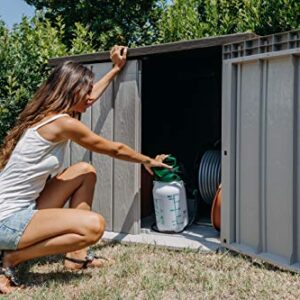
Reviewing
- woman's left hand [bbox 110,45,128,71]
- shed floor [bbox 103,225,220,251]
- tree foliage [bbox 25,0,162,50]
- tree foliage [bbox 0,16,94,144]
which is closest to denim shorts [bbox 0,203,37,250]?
shed floor [bbox 103,225,220,251]

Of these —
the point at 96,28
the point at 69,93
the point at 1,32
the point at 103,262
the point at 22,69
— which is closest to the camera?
the point at 69,93

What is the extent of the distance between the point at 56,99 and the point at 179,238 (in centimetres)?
174

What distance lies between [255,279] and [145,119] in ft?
8.83

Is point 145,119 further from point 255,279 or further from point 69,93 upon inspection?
point 255,279

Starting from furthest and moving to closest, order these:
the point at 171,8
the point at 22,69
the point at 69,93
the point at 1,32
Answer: the point at 171,8 → the point at 1,32 → the point at 22,69 → the point at 69,93

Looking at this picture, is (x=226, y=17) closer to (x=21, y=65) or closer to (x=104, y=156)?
(x=21, y=65)

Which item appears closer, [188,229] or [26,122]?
[26,122]

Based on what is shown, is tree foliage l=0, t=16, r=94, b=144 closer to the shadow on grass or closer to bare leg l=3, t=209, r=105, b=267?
the shadow on grass

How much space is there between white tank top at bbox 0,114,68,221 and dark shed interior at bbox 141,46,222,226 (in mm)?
2163

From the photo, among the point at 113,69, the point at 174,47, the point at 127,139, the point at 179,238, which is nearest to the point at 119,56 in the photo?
the point at 113,69

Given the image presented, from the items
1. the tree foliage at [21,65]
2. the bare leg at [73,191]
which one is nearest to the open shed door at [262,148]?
the bare leg at [73,191]

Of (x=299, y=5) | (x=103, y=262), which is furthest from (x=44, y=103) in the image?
(x=299, y=5)

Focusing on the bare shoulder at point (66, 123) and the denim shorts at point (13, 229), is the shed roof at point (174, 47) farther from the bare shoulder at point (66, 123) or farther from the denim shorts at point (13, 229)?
the denim shorts at point (13, 229)

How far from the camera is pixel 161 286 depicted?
296 centimetres
